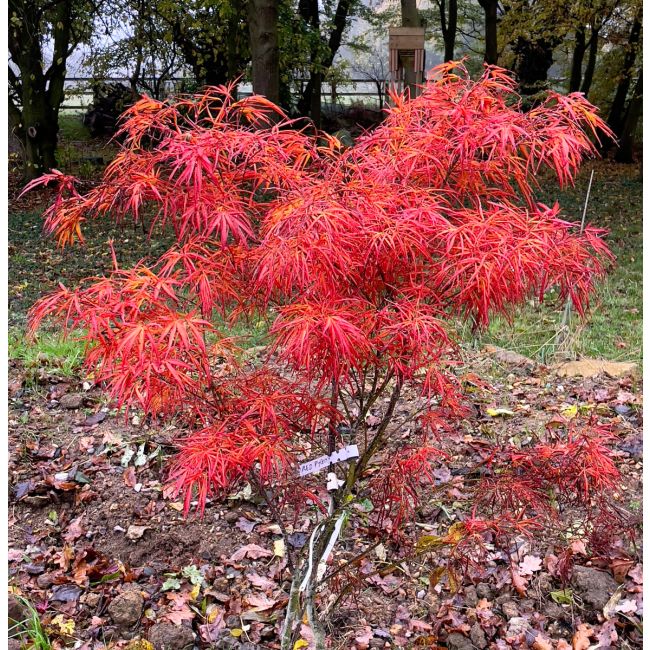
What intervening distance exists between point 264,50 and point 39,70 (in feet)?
15.9

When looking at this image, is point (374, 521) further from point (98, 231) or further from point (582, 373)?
point (98, 231)

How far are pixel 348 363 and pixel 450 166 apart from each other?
23.3 inches

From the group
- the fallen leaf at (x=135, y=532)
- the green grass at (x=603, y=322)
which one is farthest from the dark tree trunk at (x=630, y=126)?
the fallen leaf at (x=135, y=532)

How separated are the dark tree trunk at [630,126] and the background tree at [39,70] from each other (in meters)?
8.90

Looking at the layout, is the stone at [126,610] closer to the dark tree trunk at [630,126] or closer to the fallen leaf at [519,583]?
the fallen leaf at [519,583]

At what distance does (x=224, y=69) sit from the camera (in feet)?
38.8

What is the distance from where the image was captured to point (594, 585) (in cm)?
242

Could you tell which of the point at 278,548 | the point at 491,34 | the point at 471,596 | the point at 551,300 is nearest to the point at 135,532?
the point at 278,548

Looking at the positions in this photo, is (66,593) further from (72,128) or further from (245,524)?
(72,128)

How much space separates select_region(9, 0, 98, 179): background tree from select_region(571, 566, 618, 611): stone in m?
9.15

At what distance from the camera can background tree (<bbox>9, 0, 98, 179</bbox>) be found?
30.0ft

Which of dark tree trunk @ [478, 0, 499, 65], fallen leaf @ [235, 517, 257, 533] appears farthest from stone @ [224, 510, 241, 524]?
dark tree trunk @ [478, 0, 499, 65]

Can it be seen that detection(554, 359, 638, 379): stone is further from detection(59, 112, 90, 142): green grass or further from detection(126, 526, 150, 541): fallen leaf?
detection(59, 112, 90, 142): green grass
